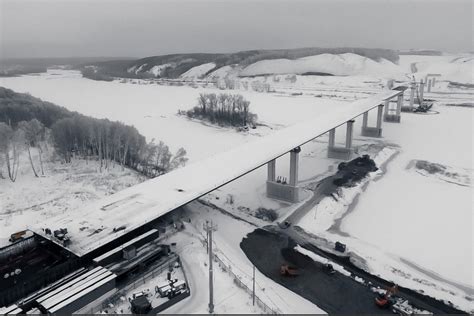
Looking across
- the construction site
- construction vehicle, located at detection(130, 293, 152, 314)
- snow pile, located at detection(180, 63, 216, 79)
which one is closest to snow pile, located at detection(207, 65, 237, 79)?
snow pile, located at detection(180, 63, 216, 79)

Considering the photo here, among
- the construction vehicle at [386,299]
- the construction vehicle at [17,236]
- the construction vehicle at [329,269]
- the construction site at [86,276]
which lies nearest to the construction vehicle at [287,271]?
the construction vehicle at [329,269]

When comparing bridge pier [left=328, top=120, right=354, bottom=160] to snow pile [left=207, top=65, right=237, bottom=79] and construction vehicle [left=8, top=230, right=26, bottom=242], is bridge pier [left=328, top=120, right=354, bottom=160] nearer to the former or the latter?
construction vehicle [left=8, top=230, right=26, bottom=242]

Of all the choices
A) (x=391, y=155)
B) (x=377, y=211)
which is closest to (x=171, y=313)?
(x=377, y=211)

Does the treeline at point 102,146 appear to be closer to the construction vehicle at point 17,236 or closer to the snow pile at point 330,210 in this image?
the construction vehicle at point 17,236

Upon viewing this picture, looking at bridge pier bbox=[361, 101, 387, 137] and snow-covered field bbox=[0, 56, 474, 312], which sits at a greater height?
bridge pier bbox=[361, 101, 387, 137]

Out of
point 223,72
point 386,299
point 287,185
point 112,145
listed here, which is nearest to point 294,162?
point 287,185

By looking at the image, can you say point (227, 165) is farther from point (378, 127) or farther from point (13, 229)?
point (378, 127)

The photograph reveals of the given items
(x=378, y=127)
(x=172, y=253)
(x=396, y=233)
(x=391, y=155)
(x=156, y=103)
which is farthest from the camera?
(x=156, y=103)
